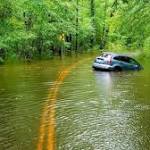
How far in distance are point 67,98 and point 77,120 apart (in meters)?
4.25

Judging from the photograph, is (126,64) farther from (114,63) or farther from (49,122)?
(49,122)

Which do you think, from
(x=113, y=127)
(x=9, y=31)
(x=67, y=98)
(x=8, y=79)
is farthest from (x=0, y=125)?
(x=9, y=31)

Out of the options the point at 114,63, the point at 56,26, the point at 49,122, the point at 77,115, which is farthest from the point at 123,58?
the point at 56,26

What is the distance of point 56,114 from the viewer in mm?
13320

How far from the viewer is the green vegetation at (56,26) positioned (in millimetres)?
28875

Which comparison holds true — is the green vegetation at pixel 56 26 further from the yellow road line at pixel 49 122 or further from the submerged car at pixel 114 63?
the yellow road line at pixel 49 122

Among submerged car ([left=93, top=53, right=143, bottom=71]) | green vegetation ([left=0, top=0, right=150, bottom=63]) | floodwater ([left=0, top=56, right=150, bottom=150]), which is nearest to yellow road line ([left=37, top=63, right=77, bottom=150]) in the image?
floodwater ([left=0, top=56, right=150, bottom=150])

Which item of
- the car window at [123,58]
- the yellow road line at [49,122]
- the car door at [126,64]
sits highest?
the yellow road line at [49,122]

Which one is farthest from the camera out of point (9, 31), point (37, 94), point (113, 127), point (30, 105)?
point (9, 31)

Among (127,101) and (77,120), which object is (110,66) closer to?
(127,101)

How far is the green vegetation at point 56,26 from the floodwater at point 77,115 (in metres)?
7.91

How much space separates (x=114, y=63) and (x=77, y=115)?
1614 cm

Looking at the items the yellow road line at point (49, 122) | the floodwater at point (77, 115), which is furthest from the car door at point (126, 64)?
the yellow road line at point (49, 122)

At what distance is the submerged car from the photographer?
29.0 meters
